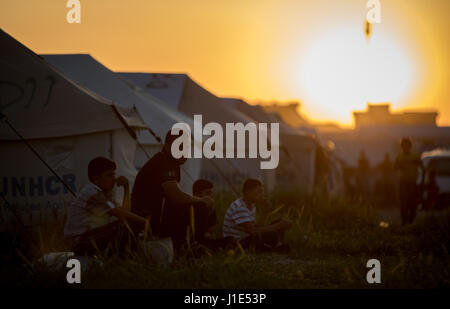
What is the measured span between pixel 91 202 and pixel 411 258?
3.41m

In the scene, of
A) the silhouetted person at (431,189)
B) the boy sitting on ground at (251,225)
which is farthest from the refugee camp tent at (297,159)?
the boy sitting on ground at (251,225)

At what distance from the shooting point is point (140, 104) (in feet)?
40.7

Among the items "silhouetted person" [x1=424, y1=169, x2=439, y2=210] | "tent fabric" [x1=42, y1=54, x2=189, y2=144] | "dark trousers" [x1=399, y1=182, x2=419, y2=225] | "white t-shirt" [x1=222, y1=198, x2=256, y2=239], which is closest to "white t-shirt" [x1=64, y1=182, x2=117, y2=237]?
"white t-shirt" [x1=222, y1=198, x2=256, y2=239]

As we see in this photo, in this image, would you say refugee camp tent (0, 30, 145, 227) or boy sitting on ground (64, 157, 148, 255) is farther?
refugee camp tent (0, 30, 145, 227)

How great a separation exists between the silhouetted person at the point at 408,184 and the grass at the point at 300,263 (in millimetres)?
1340

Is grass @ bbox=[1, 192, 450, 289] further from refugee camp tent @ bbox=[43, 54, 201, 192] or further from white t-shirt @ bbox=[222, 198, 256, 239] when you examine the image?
refugee camp tent @ bbox=[43, 54, 201, 192]

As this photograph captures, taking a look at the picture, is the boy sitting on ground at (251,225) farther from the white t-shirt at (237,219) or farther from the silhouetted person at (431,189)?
the silhouetted person at (431,189)

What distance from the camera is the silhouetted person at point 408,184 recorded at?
11492 millimetres

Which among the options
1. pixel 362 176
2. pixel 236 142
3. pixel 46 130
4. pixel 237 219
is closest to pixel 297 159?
pixel 236 142

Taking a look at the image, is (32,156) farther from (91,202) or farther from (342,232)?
(342,232)

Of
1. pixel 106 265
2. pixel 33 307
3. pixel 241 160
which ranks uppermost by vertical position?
pixel 241 160

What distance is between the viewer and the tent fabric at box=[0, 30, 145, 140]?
8.97 m

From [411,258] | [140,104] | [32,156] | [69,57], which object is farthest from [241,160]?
[411,258]

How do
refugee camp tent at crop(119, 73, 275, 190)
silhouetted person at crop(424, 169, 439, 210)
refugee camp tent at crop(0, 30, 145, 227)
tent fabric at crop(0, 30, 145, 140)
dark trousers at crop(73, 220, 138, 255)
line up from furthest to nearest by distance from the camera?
silhouetted person at crop(424, 169, 439, 210) < refugee camp tent at crop(119, 73, 275, 190) < tent fabric at crop(0, 30, 145, 140) < refugee camp tent at crop(0, 30, 145, 227) < dark trousers at crop(73, 220, 138, 255)
